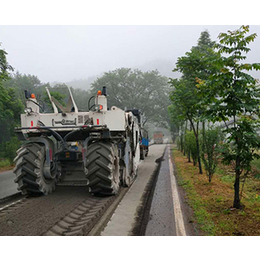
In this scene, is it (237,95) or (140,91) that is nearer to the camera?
(237,95)

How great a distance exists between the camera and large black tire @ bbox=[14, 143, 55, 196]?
7.24 metres

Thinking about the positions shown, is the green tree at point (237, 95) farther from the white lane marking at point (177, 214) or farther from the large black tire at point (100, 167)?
the large black tire at point (100, 167)

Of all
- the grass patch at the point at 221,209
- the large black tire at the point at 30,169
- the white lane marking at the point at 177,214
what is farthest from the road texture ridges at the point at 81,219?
the grass patch at the point at 221,209

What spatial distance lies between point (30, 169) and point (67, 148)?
47.5 inches

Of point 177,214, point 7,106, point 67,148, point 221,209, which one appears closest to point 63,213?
point 67,148

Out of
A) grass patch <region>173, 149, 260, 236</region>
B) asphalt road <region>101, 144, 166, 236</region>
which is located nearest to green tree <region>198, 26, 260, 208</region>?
grass patch <region>173, 149, 260, 236</region>

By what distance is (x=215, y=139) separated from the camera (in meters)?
9.46

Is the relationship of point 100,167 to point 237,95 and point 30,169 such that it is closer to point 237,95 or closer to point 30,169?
point 30,169

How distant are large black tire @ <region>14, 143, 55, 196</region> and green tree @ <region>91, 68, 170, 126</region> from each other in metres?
42.7

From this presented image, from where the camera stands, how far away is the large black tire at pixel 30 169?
724 cm

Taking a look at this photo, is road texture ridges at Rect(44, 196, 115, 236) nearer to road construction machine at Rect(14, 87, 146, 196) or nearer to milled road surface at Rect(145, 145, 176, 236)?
road construction machine at Rect(14, 87, 146, 196)

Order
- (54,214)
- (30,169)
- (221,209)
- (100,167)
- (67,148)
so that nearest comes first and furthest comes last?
(54,214), (221,209), (100,167), (30,169), (67,148)

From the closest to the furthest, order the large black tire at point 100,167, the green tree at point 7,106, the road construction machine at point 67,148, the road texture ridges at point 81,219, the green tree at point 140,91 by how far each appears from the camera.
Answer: the road texture ridges at point 81,219, the large black tire at point 100,167, the road construction machine at point 67,148, the green tree at point 7,106, the green tree at point 140,91

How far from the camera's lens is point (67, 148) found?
791 cm
